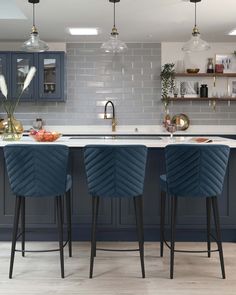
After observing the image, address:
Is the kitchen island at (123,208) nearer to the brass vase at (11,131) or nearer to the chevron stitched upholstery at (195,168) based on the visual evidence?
the brass vase at (11,131)

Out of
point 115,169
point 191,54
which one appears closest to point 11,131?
point 115,169

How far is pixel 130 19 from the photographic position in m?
5.12

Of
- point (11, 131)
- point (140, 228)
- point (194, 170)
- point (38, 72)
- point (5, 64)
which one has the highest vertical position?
point (5, 64)

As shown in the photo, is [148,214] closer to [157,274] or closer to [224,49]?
[157,274]

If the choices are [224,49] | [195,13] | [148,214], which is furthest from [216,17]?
[148,214]

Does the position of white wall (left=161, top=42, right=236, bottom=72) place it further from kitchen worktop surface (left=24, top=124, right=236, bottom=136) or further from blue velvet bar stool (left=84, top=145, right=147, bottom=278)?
blue velvet bar stool (left=84, top=145, right=147, bottom=278)

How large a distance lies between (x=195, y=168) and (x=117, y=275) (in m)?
0.97

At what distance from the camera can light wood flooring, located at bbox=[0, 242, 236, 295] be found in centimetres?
281

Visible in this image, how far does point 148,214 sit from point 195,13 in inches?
95.1

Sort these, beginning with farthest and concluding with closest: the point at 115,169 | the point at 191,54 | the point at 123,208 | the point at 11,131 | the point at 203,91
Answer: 1. the point at 191,54
2. the point at 203,91
3. the point at 11,131
4. the point at 123,208
5. the point at 115,169

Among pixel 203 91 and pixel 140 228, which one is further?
pixel 203 91

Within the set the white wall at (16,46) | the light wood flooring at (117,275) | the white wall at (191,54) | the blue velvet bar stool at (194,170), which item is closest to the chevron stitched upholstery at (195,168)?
the blue velvet bar stool at (194,170)

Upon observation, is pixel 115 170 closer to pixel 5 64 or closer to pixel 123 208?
pixel 123 208

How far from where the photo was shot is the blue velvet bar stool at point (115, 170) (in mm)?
2971
